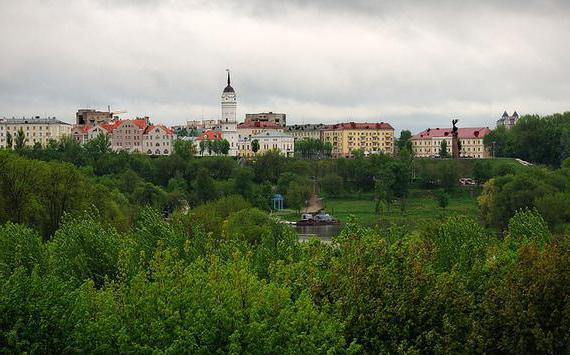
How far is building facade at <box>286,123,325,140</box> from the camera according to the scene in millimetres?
187175

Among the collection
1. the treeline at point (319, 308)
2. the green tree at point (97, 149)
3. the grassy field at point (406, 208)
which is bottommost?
the grassy field at point (406, 208)

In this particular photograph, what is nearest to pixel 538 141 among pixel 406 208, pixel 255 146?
pixel 406 208

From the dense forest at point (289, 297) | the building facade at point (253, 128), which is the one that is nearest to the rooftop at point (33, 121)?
the building facade at point (253, 128)

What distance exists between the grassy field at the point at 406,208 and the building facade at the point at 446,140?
61809 millimetres

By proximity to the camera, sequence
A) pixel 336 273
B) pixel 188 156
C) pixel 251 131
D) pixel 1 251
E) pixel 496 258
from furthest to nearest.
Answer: pixel 251 131 → pixel 188 156 → pixel 1 251 → pixel 496 258 → pixel 336 273

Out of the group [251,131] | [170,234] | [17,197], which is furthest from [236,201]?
[251,131]

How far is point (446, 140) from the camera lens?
17138 cm

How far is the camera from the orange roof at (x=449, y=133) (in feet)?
559

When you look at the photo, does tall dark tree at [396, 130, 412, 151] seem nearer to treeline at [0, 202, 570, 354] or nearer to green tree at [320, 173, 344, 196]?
green tree at [320, 173, 344, 196]

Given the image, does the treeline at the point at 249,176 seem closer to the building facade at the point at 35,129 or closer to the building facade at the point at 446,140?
the building facade at the point at 35,129

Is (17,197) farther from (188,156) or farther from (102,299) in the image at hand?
(188,156)

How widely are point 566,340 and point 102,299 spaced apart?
11.5m

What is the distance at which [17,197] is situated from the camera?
174 feet

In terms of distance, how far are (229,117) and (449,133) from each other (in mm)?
42865
